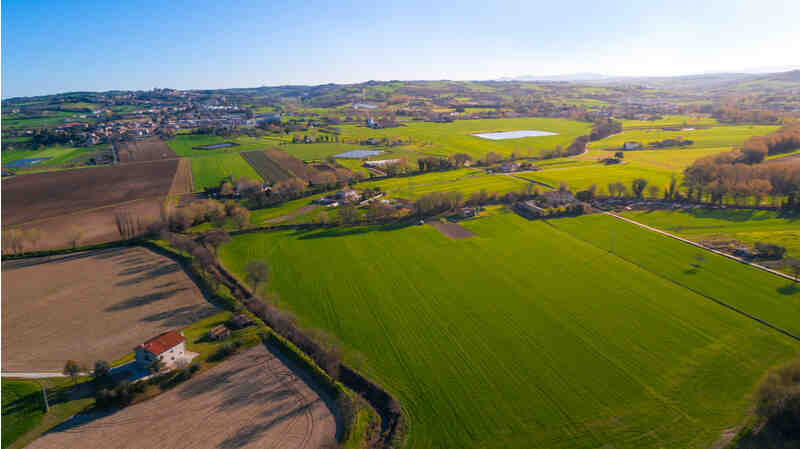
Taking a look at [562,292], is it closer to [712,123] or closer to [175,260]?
[175,260]

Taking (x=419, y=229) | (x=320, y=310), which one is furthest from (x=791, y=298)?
(x=320, y=310)

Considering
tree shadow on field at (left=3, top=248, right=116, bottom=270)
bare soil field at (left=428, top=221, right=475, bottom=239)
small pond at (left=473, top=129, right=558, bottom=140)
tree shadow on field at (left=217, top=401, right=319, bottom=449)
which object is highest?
small pond at (left=473, top=129, right=558, bottom=140)

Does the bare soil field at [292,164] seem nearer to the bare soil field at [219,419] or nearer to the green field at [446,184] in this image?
the green field at [446,184]

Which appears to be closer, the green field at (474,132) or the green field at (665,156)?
the green field at (665,156)

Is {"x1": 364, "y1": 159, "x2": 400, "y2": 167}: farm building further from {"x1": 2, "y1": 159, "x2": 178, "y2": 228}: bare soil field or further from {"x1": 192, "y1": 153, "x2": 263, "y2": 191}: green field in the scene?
{"x1": 2, "y1": 159, "x2": 178, "y2": 228}: bare soil field

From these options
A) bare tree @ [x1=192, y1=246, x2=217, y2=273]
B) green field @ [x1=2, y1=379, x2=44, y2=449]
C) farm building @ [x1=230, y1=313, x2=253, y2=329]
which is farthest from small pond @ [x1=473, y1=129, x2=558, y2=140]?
green field @ [x1=2, y1=379, x2=44, y2=449]

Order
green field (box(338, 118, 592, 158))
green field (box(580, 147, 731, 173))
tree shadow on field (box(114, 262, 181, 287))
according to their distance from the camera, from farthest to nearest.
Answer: green field (box(338, 118, 592, 158)) → green field (box(580, 147, 731, 173)) → tree shadow on field (box(114, 262, 181, 287))

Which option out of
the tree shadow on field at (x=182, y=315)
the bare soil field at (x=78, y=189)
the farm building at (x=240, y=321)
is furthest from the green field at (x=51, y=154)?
the farm building at (x=240, y=321)

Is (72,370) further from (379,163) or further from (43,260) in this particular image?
(379,163)
